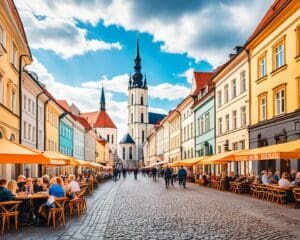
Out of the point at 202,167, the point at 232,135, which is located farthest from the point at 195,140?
the point at 232,135

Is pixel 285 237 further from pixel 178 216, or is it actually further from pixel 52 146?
pixel 52 146

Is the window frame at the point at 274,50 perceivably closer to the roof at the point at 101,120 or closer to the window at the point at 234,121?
the window at the point at 234,121

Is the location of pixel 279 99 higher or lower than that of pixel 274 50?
lower

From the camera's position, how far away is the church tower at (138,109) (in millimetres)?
157625

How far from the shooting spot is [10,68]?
26047 millimetres

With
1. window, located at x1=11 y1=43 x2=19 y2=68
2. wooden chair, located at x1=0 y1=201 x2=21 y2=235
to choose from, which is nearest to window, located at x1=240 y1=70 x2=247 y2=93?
window, located at x1=11 y1=43 x2=19 y2=68

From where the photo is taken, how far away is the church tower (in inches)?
6206

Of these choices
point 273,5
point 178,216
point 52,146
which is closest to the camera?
point 178,216

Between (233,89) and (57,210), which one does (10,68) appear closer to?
(57,210)

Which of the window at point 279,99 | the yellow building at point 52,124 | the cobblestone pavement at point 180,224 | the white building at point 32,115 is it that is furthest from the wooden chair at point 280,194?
the yellow building at point 52,124

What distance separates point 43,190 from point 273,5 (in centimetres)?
2163

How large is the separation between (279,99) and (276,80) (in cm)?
121

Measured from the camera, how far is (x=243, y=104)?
116 ft

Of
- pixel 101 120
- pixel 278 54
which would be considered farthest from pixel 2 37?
pixel 101 120
